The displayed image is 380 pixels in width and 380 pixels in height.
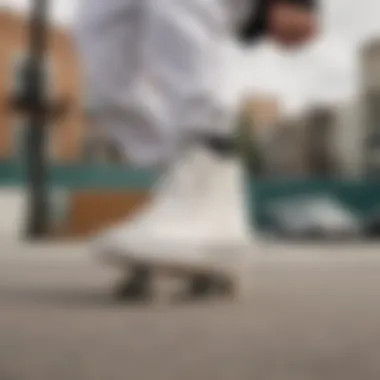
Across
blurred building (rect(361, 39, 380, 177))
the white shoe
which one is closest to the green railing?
blurred building (rect(361, 39, 380, 177))

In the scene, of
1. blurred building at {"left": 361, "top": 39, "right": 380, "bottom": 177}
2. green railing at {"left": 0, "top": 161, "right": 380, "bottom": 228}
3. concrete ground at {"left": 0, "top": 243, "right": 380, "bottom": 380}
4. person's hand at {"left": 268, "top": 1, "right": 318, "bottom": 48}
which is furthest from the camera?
green railing at {"left": 0, "top": 161, "right": 380, "bottom": 228}

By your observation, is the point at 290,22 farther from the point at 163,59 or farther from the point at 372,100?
the point at 372,100

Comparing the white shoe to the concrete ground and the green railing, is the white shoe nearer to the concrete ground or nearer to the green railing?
the concrete ground

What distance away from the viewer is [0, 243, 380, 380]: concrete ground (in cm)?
65

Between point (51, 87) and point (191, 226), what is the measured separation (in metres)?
1.45

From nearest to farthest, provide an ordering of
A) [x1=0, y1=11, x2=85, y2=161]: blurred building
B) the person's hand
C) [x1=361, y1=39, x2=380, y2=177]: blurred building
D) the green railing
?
the person's hand → [x1=0, y1=11, x2=85, y2=161]: blurred building → [x1=361, y1=39, x2=380, y2=177]: blurred building → the green railing

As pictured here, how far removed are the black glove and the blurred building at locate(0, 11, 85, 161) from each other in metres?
0.53

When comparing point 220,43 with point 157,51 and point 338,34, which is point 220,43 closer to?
point 157,51

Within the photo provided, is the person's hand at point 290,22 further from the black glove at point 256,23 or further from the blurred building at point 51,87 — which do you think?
the blurred building at point 51,87

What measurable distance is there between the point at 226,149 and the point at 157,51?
0.42ft

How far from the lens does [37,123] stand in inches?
100

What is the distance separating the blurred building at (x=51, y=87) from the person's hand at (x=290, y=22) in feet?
1.59

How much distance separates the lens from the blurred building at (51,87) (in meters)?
1.92

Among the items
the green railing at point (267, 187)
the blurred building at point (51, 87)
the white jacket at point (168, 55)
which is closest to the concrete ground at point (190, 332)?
the white jacket at point (168, 55)
